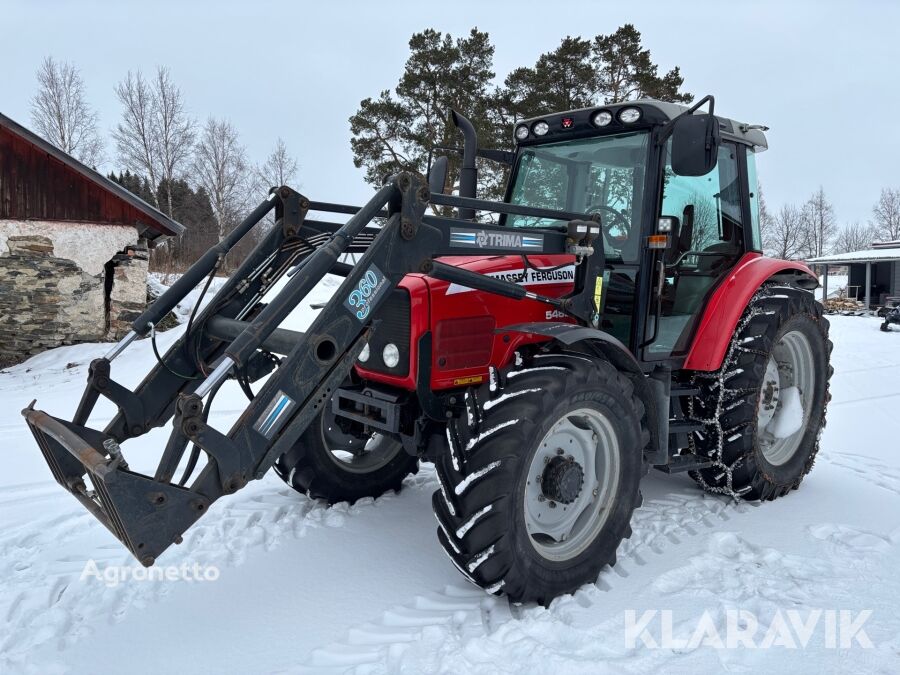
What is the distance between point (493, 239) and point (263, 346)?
1.19 m

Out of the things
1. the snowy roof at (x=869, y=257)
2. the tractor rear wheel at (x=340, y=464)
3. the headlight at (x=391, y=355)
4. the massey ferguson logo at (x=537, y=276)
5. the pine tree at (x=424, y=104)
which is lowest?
the tractor rear wheel at (x=340, y=464)

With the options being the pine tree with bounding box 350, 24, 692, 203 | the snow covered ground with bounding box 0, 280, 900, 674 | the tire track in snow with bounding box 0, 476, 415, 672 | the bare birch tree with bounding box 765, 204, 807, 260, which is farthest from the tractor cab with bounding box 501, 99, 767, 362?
the bare birch tree with bounding box 765, 204, 807, 260

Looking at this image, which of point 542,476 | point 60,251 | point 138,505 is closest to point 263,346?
point 138,505

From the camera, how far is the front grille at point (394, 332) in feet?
9.95

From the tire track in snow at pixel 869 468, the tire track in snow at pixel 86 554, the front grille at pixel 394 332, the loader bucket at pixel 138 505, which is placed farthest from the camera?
the tire track in snow at pixel 869 468

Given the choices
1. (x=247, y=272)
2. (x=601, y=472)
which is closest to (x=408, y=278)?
(x=247, y=272)

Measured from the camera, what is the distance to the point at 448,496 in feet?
8.94

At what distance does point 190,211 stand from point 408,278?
101 feet

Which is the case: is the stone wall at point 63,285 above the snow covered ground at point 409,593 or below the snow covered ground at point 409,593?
above

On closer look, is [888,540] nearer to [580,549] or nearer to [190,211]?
[580,549]

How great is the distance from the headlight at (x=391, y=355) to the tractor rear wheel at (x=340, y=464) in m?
0.72

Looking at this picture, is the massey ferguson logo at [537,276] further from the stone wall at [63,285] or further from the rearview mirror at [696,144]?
the stone wall at [63,285]

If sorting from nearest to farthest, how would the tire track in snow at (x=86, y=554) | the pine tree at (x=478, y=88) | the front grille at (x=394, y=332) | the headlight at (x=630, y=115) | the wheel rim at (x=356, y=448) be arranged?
1. the tire track in snow at (x=86, y=554)
2. the front grille at (x=394, y=332)
3. the headlight at (x=630, y=115)
4. the wheel rim at (x=356, y=448)
5. the pine tree at (x=478, y=88)

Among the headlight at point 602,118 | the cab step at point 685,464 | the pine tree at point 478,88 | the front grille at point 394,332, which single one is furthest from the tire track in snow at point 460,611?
the pine tree at point 478,88
